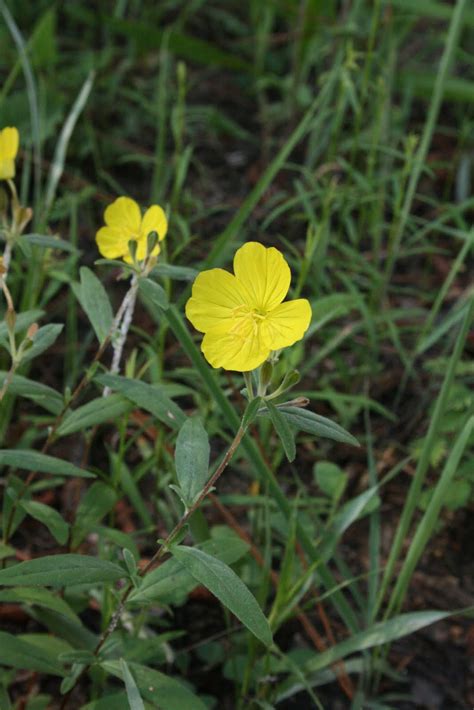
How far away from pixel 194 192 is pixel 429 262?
793mm

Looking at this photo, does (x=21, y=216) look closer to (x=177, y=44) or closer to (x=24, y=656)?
(x=24, y=656)

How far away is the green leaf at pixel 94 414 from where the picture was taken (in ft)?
4.57

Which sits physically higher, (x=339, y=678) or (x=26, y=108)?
(x=26, y=108)

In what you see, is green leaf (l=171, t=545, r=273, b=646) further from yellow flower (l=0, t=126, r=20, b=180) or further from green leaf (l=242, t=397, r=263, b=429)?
yellow flower (l=0, t=126, r=20, b=180)

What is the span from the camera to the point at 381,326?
7.45 ft

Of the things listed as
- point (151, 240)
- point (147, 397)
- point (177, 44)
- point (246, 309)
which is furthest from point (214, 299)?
point (177, 44)

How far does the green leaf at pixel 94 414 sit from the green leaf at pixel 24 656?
1.02 ft

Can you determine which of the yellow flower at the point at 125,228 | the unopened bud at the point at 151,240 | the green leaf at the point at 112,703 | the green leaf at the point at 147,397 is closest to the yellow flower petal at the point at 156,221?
the yellow flower at the point at 125,228

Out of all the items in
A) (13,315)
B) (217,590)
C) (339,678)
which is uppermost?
(13,315)

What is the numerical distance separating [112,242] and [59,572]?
0.53 meters

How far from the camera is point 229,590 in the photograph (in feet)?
3.56

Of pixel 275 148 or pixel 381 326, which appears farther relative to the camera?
pixel 275 148

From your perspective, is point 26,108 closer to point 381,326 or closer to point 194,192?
point 194,192

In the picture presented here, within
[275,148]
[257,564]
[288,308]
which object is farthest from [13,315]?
[275,148]
